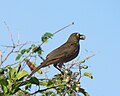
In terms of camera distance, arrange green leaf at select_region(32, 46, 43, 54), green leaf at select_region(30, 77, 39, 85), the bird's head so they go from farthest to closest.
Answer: the bird's head < green leaf at select_region(32, 46, 43, 54) < green leaf at select_region(30, 77, 39, 85)

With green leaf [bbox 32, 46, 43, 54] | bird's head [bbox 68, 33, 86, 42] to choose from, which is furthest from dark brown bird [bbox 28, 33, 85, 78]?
green leaf [bbox 32, 46, 43, 54]

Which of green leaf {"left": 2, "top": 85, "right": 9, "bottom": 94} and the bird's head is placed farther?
the bird's head

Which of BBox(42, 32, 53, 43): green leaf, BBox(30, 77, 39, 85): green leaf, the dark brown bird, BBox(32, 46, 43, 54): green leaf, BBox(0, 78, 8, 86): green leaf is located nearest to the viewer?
BBox(0, 78, 8, 86): green leaf

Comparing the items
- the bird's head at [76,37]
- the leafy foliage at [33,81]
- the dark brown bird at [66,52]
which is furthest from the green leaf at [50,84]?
the bird's head at [76,37]

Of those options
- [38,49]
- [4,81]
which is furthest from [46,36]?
[4,81]

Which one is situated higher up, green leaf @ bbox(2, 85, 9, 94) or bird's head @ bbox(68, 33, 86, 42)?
bird's head @ bbox(68, 33, 86, 42)

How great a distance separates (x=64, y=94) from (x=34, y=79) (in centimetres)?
23

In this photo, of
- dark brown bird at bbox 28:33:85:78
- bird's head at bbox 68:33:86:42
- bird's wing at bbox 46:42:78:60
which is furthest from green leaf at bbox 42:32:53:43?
bird's head at bbox 68:33:86:42

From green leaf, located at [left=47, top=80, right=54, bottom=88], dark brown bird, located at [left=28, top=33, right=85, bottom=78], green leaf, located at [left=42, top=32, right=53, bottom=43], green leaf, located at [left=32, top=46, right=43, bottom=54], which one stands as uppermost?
dark brown bird, located at [left=28, top=33, right=85, bottom=78]

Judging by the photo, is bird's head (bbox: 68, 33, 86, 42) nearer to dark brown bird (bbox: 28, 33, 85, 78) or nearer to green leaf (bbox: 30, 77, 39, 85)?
dark brown bird (bbox: 28, 33, 85, 78)

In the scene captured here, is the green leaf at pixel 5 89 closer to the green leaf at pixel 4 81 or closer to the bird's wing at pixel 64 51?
the green leaf at pixel 4 81

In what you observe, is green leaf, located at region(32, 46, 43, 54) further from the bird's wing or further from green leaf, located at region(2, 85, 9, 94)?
the bird's wing

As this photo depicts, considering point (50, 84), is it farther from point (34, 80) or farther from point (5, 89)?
point (5, 89)

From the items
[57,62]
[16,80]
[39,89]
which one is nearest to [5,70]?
[16,80]
